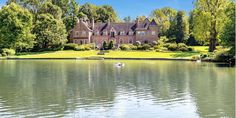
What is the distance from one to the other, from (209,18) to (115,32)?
31888 mm

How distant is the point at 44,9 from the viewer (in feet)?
331

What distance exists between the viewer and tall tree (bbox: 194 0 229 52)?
3093 inches

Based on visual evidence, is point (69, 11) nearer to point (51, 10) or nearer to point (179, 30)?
point (51, 10)

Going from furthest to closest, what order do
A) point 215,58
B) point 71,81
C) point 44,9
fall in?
point 44,9 → point 215,58 → point 71,81

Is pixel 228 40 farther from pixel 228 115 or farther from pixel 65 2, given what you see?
pixel 65 2

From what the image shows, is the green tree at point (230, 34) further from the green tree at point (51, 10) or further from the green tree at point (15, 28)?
the green tree at point (51, 10)

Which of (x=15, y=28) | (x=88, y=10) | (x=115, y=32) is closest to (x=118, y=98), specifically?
(x=15, y=28)

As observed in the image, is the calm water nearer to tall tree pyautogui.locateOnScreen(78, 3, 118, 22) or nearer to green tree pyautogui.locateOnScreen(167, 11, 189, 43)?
green tree pyautogui.locateOnScreen(167, 11, 189, 43)

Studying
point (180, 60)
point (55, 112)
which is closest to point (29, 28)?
point (180, 60)

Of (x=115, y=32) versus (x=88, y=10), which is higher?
(x=88, y=10)

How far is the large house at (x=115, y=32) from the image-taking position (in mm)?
103250

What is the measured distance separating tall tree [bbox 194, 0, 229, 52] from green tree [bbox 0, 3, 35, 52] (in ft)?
109

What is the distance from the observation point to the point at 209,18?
78.1 m

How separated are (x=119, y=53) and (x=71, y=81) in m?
47.1
